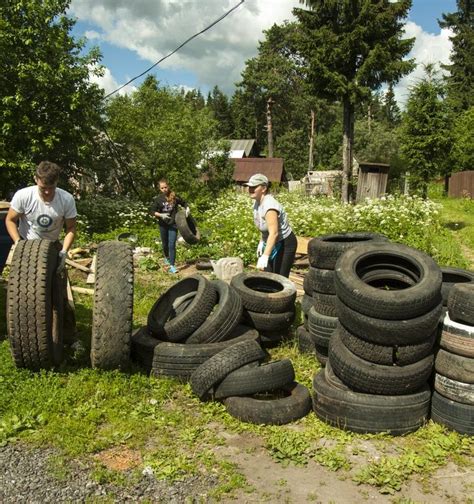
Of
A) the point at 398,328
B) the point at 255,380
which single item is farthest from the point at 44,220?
the point at 398,328

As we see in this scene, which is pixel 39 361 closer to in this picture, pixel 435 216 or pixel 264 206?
pixel 264 206

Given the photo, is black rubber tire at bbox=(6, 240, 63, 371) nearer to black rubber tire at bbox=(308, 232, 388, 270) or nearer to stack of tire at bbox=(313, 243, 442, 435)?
stack of tire at bbox=(313, 243, 442, 435)

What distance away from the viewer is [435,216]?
1512 cm

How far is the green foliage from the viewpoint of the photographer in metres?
13.8

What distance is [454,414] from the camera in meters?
3.98

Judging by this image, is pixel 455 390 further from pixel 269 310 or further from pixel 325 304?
pixel 269 310

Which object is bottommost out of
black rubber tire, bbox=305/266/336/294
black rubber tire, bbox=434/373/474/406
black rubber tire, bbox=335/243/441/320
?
black rubber tire, bbox=434/373/474/406

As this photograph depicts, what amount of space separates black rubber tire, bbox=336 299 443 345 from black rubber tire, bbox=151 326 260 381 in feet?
3.94

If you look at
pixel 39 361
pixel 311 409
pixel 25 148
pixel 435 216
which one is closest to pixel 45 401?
pixel 39 361

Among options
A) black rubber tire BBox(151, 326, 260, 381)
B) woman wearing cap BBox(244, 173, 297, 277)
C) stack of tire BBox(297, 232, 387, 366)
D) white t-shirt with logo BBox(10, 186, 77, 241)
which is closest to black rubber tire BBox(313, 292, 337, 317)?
stack of tire BBox(297, 232, 387, 366)

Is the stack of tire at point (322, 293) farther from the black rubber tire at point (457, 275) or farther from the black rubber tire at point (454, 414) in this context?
the black rubber tire at point (454, 414)

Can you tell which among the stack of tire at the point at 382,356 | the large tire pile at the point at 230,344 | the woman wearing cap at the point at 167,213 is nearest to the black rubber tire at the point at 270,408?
the large tire pile at the point at 230,344

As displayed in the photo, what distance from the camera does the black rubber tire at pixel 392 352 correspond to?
13.0 ft

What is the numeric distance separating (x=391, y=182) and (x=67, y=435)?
3060 cm
